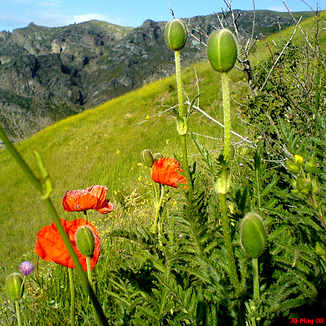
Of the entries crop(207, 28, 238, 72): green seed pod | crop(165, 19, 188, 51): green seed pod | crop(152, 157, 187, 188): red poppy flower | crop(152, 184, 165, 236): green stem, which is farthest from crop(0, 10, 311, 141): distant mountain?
crop(207, 28, 238, 72): green seed pod

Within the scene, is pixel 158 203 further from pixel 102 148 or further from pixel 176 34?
pixel 102 148

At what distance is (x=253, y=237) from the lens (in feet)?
1.70

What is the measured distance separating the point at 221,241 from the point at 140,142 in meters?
6.19

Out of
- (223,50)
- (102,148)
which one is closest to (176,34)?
(223,50)

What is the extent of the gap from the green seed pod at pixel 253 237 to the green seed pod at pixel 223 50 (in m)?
0.30

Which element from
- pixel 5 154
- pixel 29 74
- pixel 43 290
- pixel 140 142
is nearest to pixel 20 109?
pixel 29 74

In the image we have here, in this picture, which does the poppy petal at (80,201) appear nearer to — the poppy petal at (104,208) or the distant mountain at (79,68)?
the poppy petal at (104,208)

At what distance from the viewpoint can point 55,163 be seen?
7.66m

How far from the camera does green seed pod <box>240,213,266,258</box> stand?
1.70 feet

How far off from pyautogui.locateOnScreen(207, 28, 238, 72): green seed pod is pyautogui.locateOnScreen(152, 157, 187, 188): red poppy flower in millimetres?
595

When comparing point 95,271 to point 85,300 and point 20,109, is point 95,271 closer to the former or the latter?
point 85,300

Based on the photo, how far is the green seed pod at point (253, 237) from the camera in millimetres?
518

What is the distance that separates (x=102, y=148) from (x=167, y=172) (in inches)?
258

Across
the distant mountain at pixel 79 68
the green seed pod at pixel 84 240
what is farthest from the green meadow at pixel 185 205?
the distant mountain at pixel 79 68
